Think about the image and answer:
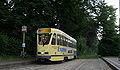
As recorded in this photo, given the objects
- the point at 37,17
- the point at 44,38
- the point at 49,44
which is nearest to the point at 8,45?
the point at 44,38

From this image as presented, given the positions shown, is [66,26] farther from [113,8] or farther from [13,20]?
[113,8]

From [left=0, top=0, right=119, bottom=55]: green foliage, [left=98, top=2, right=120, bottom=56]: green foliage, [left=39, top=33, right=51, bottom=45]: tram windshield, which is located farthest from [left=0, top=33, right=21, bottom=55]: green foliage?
[left=98, top=2, right=120, bottom=56]: green foliage

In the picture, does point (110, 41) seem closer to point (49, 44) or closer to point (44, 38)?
point (44, 38)

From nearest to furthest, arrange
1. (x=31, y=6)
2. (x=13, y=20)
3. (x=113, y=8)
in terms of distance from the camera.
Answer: (x=13, y=20) < (x=31, y=6) < (x=113, y=8)

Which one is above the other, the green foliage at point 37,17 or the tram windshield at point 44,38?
the green foliage at point 37,17

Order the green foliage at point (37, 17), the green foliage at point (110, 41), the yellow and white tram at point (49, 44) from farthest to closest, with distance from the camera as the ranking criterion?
the green foliage at point (110, 41) < the green foliage at point (37, 17) < the yellow and white tram at point (49, 44)

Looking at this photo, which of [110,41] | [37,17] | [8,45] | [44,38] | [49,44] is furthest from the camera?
[110,41]

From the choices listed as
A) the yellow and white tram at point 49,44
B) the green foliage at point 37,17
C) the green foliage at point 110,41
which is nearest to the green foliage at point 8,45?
the green foliage at point 37,17

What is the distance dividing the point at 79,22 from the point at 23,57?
12.4 m

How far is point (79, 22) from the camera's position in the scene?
25.4 meters

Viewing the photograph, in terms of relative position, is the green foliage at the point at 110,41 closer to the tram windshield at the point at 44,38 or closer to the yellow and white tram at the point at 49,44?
the yellow and white tram at the point at 49,44

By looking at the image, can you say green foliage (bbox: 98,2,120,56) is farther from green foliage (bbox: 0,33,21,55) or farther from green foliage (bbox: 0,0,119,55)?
green foliage (bbox: 0,33,21,55)

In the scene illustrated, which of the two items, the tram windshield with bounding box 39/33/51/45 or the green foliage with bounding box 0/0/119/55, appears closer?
the tram windshield with bounding box 39/33/51/45

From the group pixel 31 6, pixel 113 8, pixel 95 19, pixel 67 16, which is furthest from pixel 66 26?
pixel 113 8
